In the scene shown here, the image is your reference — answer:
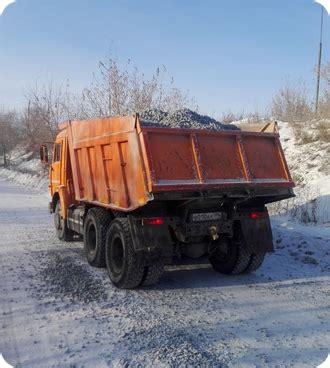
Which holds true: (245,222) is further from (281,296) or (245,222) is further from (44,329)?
(44,329)

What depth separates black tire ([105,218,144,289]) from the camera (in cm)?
595

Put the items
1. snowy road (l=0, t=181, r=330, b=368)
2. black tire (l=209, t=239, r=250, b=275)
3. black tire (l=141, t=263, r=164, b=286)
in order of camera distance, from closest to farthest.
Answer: snowy road (l=0, t=181, r=330, b=368) → black tire (l=141, t=263, r=164, b=286) → black tire (l=209, t=239, r=250, b=275)

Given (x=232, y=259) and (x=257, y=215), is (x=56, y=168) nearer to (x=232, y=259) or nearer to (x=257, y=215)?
(x=232, y=259)

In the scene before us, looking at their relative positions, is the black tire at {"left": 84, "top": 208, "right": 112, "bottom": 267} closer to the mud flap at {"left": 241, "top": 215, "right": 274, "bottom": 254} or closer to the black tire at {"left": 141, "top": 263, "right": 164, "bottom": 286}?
the black tire at {"left": 141, "top": 263, "right": 164, "bottom": 286}

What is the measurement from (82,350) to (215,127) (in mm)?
4082

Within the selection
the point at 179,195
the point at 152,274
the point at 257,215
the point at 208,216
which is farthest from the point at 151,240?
the point at 257,215

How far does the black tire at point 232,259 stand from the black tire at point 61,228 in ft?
12.2

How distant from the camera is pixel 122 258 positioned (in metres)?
6.39

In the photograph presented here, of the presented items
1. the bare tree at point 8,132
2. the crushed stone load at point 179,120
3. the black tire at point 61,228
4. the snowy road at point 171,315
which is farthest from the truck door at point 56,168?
the bare tree at point 8,132

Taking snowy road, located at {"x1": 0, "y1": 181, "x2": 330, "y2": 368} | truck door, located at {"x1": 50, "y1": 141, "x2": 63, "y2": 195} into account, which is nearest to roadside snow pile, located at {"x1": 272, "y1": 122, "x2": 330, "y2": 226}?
snowy road, located at {"x1": 0, "y1": 181, "x2": 330, "y2": 368}

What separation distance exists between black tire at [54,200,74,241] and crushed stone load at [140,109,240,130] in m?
3.80

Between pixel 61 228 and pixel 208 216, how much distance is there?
4697 millimetres

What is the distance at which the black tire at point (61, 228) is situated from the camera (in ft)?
31.2

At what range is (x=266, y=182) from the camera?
244 inches
